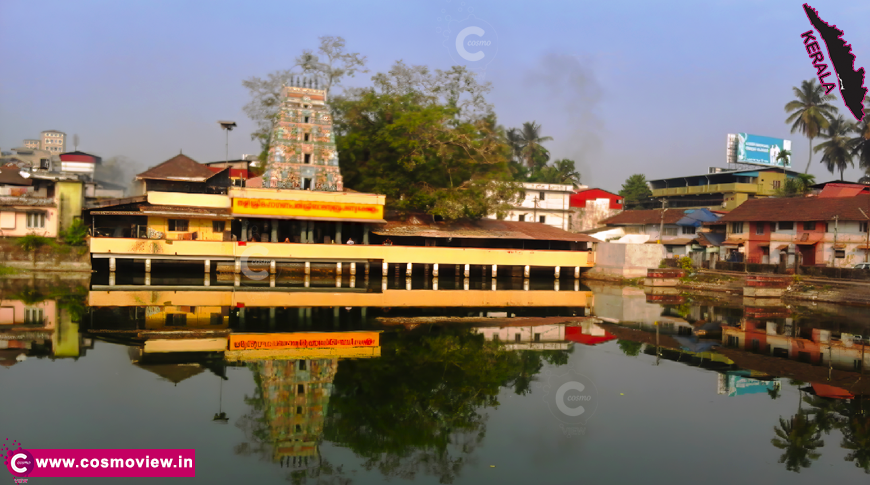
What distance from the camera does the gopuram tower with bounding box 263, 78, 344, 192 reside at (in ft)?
115

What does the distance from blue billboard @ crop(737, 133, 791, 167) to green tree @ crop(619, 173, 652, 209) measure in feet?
29.7

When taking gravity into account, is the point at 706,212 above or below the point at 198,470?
above

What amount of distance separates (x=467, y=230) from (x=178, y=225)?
1619cm

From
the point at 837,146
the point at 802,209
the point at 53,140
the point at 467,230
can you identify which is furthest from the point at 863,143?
the point at 53,140

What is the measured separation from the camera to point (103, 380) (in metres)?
12.2

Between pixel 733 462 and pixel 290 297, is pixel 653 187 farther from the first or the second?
pixel 733 462

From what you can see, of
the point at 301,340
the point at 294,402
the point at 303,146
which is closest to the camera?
the point at 294,402

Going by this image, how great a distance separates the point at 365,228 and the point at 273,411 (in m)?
24.5

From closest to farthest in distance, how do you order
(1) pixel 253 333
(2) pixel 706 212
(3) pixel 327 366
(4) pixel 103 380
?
(4) pixel 103 380 < (3) pixel 327 366 < (1) pixel 253 333 < (2) pixel 706 212

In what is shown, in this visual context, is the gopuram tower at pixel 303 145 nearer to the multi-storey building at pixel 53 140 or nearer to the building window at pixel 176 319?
the building window at pixel 176 319

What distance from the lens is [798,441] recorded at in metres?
10.4

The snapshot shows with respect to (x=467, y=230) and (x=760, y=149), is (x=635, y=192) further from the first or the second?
(x=467, y=230)

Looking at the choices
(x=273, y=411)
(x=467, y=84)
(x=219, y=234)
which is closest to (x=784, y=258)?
(x=467, y=84)

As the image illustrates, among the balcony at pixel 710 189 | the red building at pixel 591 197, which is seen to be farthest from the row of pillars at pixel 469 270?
the balcony at pixel 710 189
